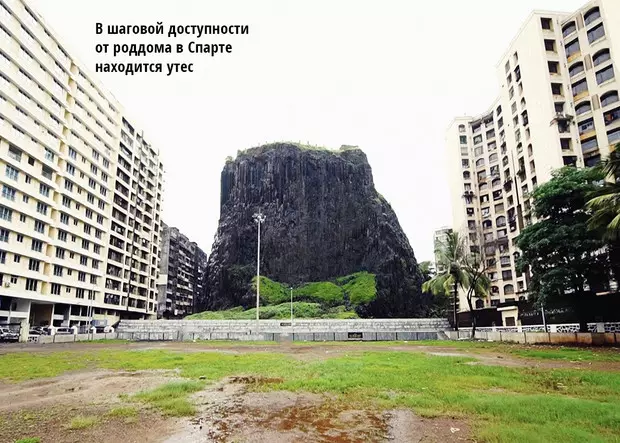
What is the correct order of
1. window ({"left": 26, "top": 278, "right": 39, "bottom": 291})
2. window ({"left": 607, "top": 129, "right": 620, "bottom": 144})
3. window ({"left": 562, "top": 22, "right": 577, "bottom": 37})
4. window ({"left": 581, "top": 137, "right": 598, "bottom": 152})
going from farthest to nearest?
window ({"left": 562, "top": 22, "right": 577, "bottom": 37})
window ({"left": 26, "top": 278, "right": 39, "bottom": 291})
window ({"left": 581, "top": 137, "right": 598, "bottom": 152})
window ({"left": 607, "top": 129, "right": 620, "bottom": 144})

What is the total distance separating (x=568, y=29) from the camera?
177 feet

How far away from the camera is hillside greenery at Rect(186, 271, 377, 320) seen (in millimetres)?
68625

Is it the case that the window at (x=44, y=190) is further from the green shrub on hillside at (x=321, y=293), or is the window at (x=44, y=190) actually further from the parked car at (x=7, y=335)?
the green shrub on hillside at (x=321, y=293)

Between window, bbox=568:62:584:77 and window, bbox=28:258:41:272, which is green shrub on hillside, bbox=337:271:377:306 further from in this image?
window, bbox=28:258:41:272

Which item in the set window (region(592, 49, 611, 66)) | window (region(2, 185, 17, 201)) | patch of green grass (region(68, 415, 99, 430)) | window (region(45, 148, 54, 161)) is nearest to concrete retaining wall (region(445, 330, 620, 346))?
patch of green grass (region(68, 415, 99, 430))

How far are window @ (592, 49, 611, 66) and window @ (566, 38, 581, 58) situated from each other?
290 centimetres

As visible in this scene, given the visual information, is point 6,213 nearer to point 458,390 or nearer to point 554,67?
point 458,390

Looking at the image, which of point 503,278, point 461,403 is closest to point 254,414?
point 461,403

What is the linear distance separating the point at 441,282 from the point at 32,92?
5595cm

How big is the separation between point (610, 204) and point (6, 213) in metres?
57.8

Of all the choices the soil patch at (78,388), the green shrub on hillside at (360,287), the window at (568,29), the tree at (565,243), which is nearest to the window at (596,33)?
the window at (568,29)

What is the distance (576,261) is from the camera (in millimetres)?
26844

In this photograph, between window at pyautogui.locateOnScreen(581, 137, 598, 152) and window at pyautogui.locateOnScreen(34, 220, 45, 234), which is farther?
window at pyautogui.locateOnScreen(34, 220, 45, 234)

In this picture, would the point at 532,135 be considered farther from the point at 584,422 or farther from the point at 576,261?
the point at 584,422
